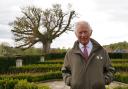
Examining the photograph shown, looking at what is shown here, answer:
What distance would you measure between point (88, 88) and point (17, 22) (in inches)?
1567

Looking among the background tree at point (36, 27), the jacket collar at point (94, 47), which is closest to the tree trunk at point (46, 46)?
the background tree at point (36, 27)

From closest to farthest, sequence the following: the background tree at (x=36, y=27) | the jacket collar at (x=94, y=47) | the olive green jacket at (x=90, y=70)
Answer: the olive green jacket at (x=90, y=70) < the jacket collar at (x=94, y=47) < the background tree at (x=36, y=27)

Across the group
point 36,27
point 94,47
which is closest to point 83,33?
point 94,47

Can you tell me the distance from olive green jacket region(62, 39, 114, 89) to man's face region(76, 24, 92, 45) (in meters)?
0.10

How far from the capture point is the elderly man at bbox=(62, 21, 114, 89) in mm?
3742

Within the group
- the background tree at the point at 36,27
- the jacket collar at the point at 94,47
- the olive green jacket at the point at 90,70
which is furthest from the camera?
the background tree at the point at 36,27

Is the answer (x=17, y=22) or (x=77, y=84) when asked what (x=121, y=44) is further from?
(x=77, y=84)

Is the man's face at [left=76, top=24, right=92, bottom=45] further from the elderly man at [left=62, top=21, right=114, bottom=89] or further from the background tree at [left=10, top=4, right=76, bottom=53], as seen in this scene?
the background tree at [left=10, top=4, right=76, bottom=53]

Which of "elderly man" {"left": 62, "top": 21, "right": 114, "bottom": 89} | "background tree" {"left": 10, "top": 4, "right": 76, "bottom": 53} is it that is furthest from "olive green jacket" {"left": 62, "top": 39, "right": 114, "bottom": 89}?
"background tree" {"left": 10, "top": 4, "right": 76, "bottom": 53}

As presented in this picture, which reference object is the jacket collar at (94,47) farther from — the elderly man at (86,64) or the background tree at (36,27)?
the background tree at (36,27)

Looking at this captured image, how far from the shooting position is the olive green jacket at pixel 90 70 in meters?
3.74

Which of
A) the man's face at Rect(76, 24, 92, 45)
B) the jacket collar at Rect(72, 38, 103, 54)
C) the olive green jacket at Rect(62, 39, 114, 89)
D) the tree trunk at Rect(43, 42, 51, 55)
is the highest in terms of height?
the tree trunk at Rect(43, 42, 51, 55)

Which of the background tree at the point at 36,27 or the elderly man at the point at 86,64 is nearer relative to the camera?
the elderly man at the point at 86,64

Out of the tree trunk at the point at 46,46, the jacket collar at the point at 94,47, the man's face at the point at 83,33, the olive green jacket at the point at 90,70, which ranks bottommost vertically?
the olive green jacket at the point at 90,70
